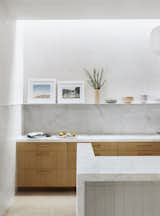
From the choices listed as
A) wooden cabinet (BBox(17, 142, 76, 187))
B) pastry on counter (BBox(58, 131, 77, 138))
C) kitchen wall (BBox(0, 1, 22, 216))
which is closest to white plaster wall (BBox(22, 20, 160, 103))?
kitchen wall (BBox(0, 1, 22, 216))

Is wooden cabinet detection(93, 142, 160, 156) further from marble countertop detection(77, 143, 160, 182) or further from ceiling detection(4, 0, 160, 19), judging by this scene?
marble countertop detection(77, 143, 160, 182)

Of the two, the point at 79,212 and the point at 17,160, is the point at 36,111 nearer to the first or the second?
the point at 17,160

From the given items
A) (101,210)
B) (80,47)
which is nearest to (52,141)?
(80,47)

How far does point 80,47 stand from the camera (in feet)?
16.7

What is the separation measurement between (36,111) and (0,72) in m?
1.74

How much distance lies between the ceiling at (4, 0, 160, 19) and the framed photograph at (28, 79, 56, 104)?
1.13m

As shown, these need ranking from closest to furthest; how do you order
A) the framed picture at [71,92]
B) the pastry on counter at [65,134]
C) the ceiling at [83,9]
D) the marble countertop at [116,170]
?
the marble countertop at [116,170] → the ceiling at [83,9] → the pastry on counter at [65,134] → the framed picture at [71,92]

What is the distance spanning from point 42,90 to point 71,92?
0.51 metres

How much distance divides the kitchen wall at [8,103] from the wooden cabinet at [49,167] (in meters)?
0.22

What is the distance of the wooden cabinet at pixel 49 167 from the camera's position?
174 inches

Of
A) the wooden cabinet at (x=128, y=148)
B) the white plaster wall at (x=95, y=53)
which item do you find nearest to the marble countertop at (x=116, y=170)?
the wooden cabinet at (x=128, y=148)

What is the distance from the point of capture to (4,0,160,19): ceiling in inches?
144

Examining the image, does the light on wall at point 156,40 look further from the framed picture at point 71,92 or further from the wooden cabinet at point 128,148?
the framed picture at point 71,92

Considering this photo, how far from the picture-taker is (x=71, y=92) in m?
4.98
